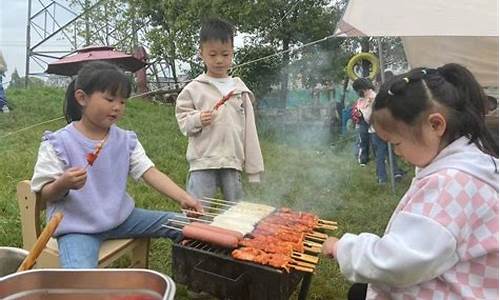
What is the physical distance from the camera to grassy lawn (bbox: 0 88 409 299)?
4328 mm

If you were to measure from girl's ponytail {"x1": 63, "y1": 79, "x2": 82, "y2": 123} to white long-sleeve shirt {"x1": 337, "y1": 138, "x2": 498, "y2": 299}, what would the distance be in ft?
6.35

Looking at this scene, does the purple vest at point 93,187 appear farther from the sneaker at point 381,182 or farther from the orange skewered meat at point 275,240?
the sneaker at point 381,182

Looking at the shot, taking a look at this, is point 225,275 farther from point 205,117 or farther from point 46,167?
point 205,117

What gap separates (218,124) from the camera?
361 centimetres

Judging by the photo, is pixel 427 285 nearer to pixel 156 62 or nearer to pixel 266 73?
pixel 266 73

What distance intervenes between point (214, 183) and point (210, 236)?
1.24 metres

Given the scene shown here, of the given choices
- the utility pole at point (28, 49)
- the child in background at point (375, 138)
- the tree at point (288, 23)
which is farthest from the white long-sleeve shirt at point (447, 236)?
the utility pole at point (28, 49)

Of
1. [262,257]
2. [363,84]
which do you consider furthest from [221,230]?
[363,84]

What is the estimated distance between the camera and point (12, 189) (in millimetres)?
5473

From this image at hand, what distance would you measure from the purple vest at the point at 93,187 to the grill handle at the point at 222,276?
2.14 ft

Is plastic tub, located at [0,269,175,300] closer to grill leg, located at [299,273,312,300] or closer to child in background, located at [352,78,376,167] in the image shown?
grill leg, located at [299,273,312,300]

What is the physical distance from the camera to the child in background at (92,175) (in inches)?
103

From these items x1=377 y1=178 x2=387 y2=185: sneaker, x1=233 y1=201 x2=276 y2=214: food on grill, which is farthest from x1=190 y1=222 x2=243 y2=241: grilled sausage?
x1=377 y1=178 x2=387 y2=185: sneaker

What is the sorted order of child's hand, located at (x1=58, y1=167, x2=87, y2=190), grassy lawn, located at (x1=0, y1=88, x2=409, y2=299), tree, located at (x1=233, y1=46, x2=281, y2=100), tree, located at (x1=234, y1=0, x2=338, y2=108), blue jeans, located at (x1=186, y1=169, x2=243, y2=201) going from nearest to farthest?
child's hand, located at (x1=58, y1=167, x2=87, y2=190) < blue jeans, located at (x1=186, y1=169, x2=243, y2=201) < grassy lawn, located at (x1=0, y1=88, x2=409, y2=299) < tree, located at (x1=234, y1=0, x2=338, y2=108) < tree, located at (x1=233, y1=46, x2=281, y2=100)
